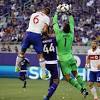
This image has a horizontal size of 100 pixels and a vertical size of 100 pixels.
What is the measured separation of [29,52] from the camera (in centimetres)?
3189

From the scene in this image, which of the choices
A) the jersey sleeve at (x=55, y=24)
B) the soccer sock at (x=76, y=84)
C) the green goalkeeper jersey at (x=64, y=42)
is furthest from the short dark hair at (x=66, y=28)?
the soccer sock at (x=76, y=84)

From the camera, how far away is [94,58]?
2045cm

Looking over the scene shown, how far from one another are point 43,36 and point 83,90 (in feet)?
7.12

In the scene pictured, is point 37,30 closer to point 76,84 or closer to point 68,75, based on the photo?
point 68,75

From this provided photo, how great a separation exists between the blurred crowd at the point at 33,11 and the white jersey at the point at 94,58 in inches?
448

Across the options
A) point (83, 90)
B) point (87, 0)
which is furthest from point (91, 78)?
Result: point (87, 0)

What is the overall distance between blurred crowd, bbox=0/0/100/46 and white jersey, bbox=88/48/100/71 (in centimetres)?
1138

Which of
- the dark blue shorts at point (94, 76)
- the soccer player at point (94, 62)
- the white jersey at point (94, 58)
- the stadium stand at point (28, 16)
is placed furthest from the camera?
the stadium stand at point (28, 16)

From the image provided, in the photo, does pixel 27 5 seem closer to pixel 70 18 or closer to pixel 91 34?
pixel 91 34

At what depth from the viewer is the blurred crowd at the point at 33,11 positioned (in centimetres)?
3362

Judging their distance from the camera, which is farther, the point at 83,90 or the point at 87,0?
the point at 87,0

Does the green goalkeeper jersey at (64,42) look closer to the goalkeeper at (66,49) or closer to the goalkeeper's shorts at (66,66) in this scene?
the goalkeeper at (66,49)

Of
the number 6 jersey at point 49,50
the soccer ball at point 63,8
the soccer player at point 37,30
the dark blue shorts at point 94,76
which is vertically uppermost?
the soccer ball at point 63,8

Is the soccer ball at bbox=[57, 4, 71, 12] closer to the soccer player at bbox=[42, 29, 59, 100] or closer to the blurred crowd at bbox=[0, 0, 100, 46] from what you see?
the soccer player at bbox=[42, 29, 59, 100]
